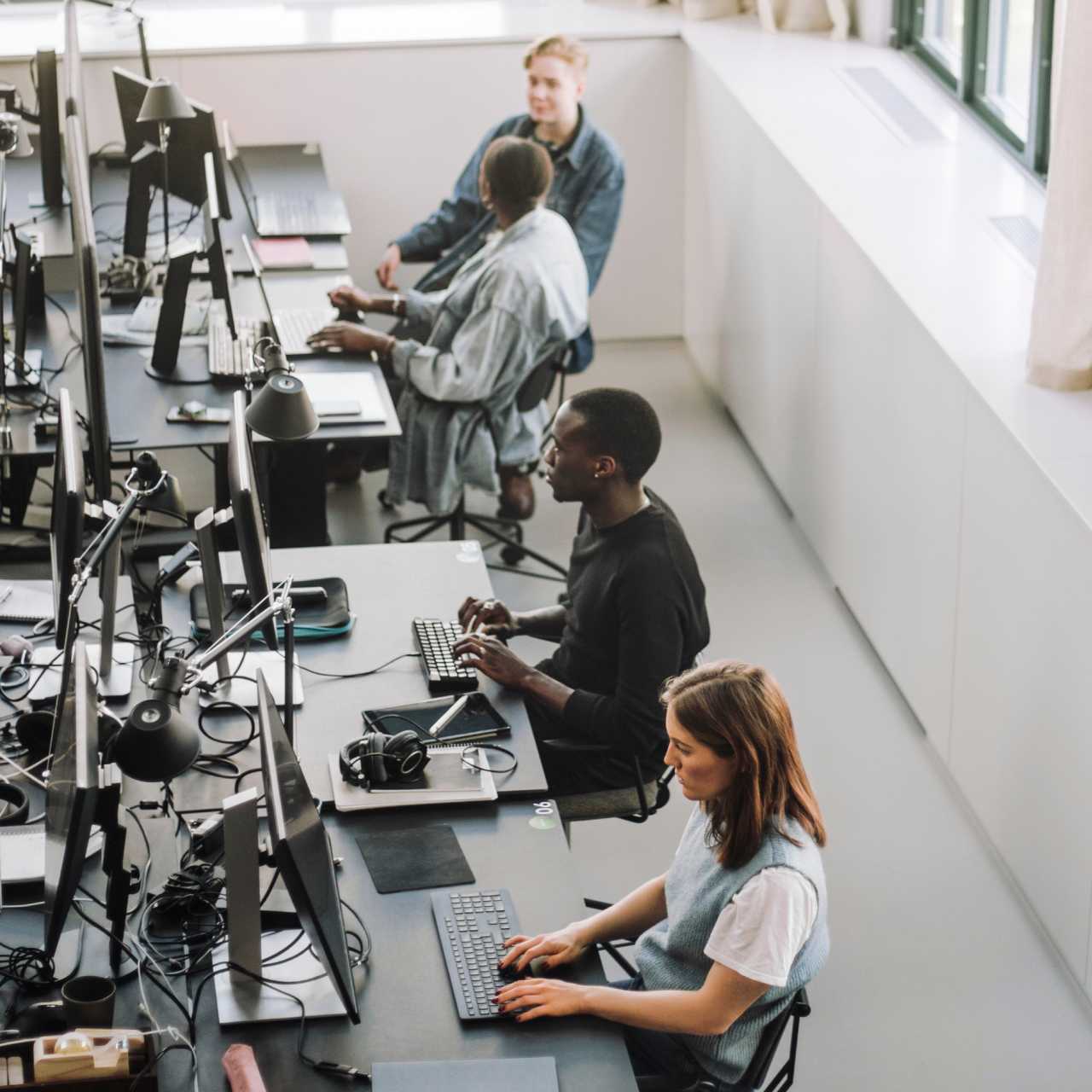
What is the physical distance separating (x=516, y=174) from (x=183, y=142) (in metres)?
1.17

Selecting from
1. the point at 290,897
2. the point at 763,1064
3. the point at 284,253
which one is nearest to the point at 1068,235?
the point at 763,1064

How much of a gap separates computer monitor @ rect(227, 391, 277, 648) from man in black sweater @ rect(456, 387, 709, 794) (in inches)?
20.9

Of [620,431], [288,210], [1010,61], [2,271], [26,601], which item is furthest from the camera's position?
[288,210]

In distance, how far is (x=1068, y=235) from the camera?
11.3 ft

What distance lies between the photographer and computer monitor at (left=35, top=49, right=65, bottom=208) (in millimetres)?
5305

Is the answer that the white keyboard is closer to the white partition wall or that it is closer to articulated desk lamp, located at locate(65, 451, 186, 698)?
articulated desk lamp, located at locate(65, 451, 186, 698)

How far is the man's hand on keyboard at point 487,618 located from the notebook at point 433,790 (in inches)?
18.8

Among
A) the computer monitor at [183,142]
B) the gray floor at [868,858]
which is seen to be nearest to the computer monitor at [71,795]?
the gray floor at [868,858]

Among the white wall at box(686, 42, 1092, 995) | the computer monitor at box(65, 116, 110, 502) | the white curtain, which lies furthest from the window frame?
the computer monitor at box(65, 116, 110, 502)

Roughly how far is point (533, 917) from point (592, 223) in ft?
10.4

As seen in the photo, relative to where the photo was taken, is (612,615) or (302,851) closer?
(302,851)

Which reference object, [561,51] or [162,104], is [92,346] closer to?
[162,104]

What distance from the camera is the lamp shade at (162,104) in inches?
185

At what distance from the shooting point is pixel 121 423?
4.22 m
